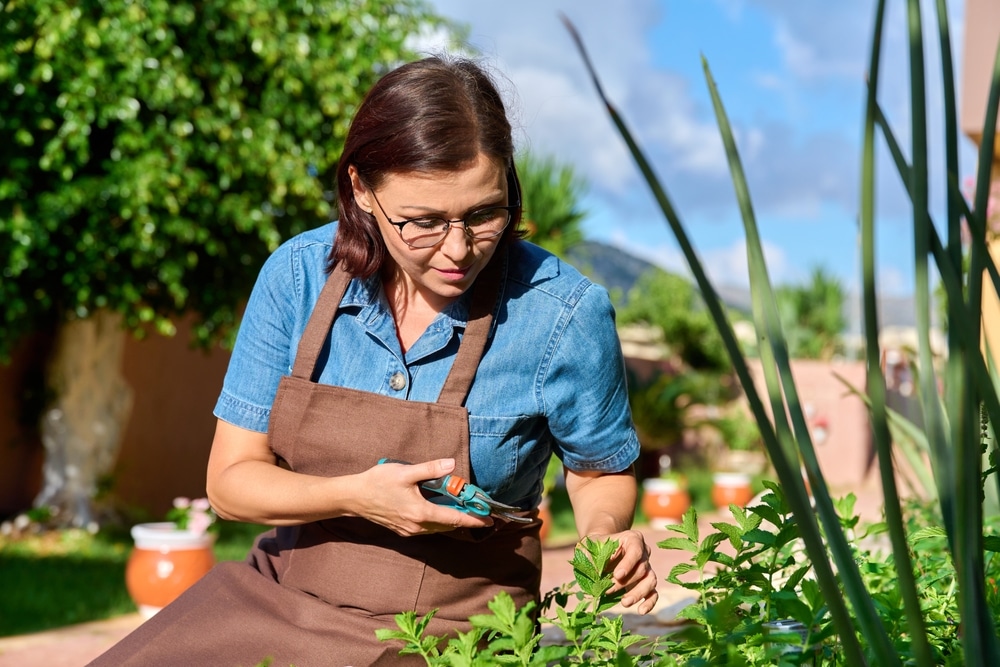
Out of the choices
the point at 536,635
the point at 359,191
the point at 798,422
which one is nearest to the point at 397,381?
the point at 359,191

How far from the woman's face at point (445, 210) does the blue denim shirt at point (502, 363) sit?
0.36 ft

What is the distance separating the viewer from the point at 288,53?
6.20m

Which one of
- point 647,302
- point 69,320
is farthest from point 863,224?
point 647,302

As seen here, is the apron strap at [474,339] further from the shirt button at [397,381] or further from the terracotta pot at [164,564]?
the terracotta pot at [164,564]

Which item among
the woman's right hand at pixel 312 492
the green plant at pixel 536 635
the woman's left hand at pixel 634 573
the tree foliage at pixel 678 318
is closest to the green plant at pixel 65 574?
the woman's right hand at pixel 312 492

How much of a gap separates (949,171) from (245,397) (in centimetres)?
114

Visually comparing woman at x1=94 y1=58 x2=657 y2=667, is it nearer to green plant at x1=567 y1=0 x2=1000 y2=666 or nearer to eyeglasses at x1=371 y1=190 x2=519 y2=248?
eyeglasses at x1=371 y1=190 x2=519 y2=248

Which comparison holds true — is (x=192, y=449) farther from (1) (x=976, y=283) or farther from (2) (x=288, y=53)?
(1) (x=976, y=283)

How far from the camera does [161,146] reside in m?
5.98

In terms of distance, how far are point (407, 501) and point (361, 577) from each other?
227 mm

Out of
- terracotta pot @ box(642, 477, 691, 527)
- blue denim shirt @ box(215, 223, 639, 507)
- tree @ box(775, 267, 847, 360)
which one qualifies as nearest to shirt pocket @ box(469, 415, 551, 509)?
blue denim shirt @ box(215, 223, 639, 507)

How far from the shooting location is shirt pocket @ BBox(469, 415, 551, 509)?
5.15 feet

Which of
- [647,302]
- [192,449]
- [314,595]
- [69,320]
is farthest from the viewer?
[647,302]

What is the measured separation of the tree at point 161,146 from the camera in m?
5.63
